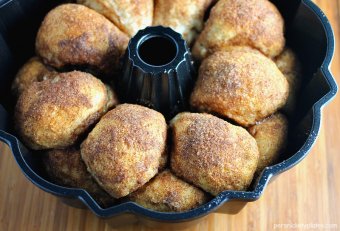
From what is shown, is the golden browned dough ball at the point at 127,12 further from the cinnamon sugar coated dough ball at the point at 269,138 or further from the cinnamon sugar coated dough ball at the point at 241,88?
the cinnamon sugar coated dough ball at the point at 269,138

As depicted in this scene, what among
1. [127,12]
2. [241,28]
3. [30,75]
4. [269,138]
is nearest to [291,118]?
[269,138]

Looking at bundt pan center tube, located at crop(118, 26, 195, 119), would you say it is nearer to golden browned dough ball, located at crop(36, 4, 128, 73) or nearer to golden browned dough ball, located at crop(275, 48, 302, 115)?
golden browned dough ball, located at crop(36, 4, 128, 73)

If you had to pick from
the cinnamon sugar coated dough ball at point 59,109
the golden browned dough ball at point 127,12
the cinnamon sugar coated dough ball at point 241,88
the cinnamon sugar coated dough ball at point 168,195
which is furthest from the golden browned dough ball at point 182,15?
the cinnamon sugar coated dough ball at point 168,195

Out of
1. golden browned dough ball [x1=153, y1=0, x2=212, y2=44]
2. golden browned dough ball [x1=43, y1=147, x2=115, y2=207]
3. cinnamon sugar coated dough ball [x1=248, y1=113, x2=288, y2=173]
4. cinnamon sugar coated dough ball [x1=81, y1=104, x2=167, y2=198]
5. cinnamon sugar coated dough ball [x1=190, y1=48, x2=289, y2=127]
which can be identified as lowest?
golden browned dough ball [x1=43, y1=147, x2=115, y2=207]

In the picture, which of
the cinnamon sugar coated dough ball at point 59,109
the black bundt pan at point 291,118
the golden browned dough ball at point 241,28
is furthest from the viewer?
the golden browned dough ball at point 241,28

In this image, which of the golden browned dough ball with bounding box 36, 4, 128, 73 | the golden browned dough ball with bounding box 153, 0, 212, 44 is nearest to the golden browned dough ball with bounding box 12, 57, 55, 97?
the golden browned dough ball with bounding box 36, 4, 128, 73
